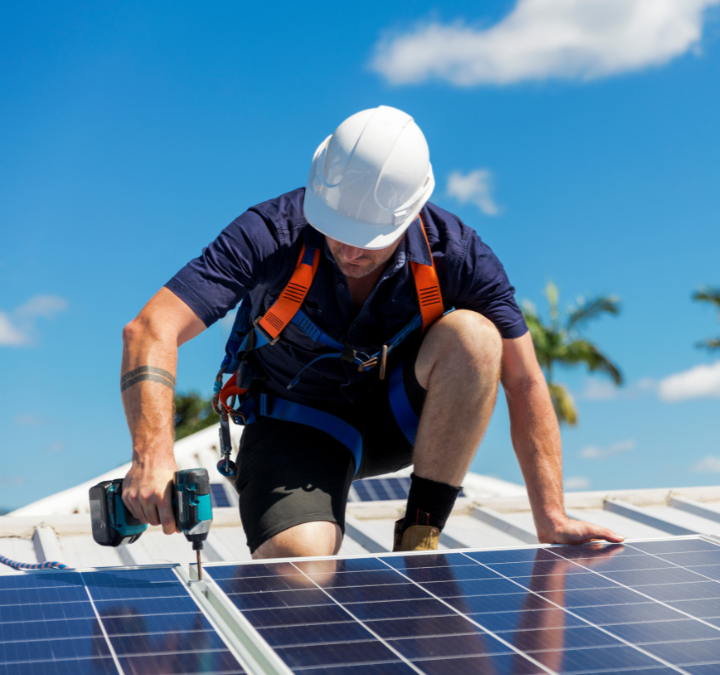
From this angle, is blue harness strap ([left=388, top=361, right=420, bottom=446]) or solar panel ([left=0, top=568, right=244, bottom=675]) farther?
blue harness strap ([left=388, top=361, right=420, bottom=446])

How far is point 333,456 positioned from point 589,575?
151 cm

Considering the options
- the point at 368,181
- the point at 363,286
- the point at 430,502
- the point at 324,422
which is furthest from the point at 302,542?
the point at 368,181

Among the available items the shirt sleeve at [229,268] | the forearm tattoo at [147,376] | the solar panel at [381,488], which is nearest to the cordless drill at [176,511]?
the forearm tattoo at [147,376]

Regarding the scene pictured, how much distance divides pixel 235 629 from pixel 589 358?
31665 millimetres

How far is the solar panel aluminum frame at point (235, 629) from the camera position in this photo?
6.47ft

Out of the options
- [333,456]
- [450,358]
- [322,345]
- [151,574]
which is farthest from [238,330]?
[151,574]

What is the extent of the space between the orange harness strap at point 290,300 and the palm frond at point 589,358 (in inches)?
1171

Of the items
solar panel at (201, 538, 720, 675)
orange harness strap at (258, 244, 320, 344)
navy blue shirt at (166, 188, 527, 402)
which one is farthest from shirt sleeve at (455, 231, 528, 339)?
solar panel at (201, 538, 720, 675)

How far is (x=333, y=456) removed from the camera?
4016 millimetres

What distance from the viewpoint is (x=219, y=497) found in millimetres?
6371

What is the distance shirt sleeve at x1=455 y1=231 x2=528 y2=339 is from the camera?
3869mm

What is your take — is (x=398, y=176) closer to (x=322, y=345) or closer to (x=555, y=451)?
(x=322, y=345)

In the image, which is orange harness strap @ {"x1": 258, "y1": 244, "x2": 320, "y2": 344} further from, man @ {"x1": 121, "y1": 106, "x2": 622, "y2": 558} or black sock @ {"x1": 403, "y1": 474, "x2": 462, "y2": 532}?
black sock @ {"x1": 403, "y1": 474, "x2": 462, "y2": 532}

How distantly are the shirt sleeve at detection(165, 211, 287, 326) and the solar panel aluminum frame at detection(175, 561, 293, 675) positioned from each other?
1.20 metres
